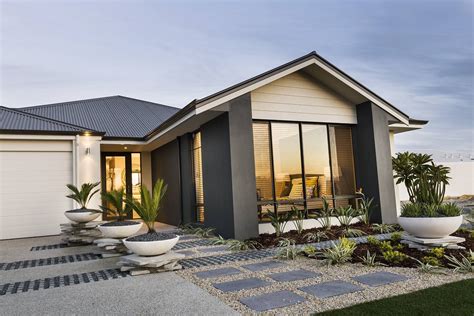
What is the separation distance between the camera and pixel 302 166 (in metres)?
8.30

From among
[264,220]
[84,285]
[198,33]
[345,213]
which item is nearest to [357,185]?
[345,213]

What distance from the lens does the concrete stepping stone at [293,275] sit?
4196mm

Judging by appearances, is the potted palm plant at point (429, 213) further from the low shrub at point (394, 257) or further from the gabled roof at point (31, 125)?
the gabled roof at point (31, 125)

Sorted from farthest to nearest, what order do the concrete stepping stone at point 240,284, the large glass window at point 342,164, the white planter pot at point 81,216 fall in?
the large glass window at point 342,164
the white planter pot at point 81,216
the concrete stepping stone at point 240,284

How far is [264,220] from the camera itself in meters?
7.68

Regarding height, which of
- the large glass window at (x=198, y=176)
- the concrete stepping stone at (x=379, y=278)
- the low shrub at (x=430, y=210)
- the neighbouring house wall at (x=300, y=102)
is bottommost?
the concrete stepping stone at (x=379, y=278)

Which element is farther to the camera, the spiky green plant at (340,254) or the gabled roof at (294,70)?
the gabled roof at (294,70)

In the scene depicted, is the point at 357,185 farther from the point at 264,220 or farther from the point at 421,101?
the point at 421,101

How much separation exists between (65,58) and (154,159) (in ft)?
18.0

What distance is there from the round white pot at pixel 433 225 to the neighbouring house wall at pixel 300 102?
3.85 meters

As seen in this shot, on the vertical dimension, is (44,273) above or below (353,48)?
below

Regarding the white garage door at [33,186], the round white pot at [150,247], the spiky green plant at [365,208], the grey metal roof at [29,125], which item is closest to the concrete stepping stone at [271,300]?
the round white pot at [150,247]

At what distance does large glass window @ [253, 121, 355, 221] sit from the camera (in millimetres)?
7809

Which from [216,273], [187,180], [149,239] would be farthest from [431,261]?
[187,180]
